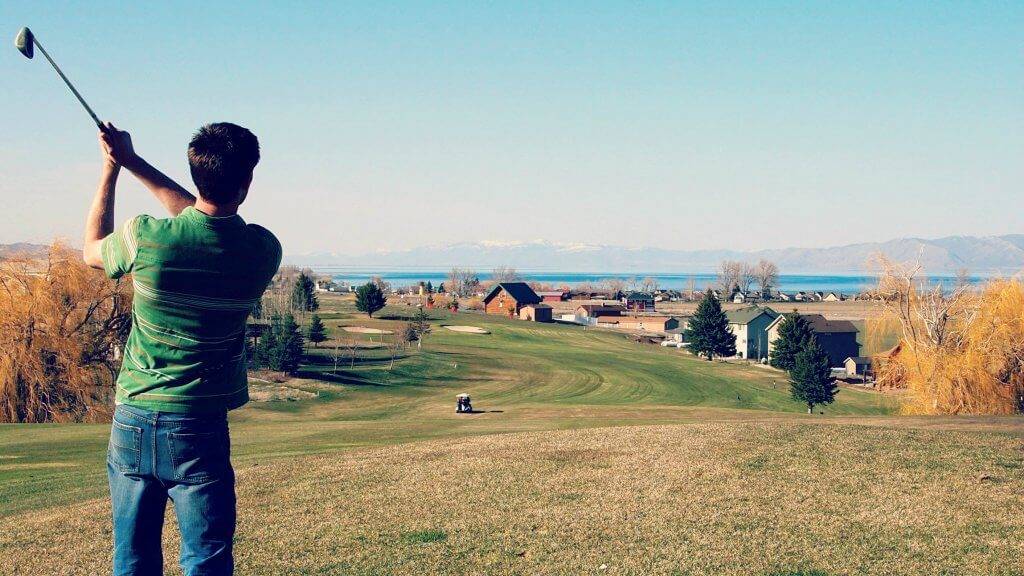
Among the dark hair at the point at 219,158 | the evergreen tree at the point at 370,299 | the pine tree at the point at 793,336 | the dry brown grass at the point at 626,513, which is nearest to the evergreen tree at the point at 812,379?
the pine tree at the point at 793,336

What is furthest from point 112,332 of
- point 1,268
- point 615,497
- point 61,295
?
point 615,497

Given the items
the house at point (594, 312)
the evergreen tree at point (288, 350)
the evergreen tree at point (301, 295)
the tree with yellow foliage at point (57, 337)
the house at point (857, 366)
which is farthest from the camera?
the house at point (594, 312)

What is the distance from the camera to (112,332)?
154ft

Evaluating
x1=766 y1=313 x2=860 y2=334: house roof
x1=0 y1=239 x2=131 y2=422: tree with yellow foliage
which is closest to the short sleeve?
x1=0 y1=239 x2=131 y2=422: tree with yellow foliage

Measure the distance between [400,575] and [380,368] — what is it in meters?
69.8

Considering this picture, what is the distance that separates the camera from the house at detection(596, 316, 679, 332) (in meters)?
146

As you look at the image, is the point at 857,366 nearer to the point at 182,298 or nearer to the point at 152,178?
the point at 152,178

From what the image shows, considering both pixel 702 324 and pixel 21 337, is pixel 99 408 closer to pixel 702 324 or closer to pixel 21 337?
pixel 21 337

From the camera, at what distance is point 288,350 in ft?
227

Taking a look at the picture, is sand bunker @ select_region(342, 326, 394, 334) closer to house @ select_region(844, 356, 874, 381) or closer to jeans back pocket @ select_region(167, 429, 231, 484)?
house @ select_region(844, 356, 874, 381)

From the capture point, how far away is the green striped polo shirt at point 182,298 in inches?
179

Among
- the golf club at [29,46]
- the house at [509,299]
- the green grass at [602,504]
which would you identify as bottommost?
the green grass at [602,504]

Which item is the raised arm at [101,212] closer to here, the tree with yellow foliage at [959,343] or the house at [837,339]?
the tree with yellow foliage at [959,343]

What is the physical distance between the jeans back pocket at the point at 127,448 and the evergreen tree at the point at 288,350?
2603 inches
